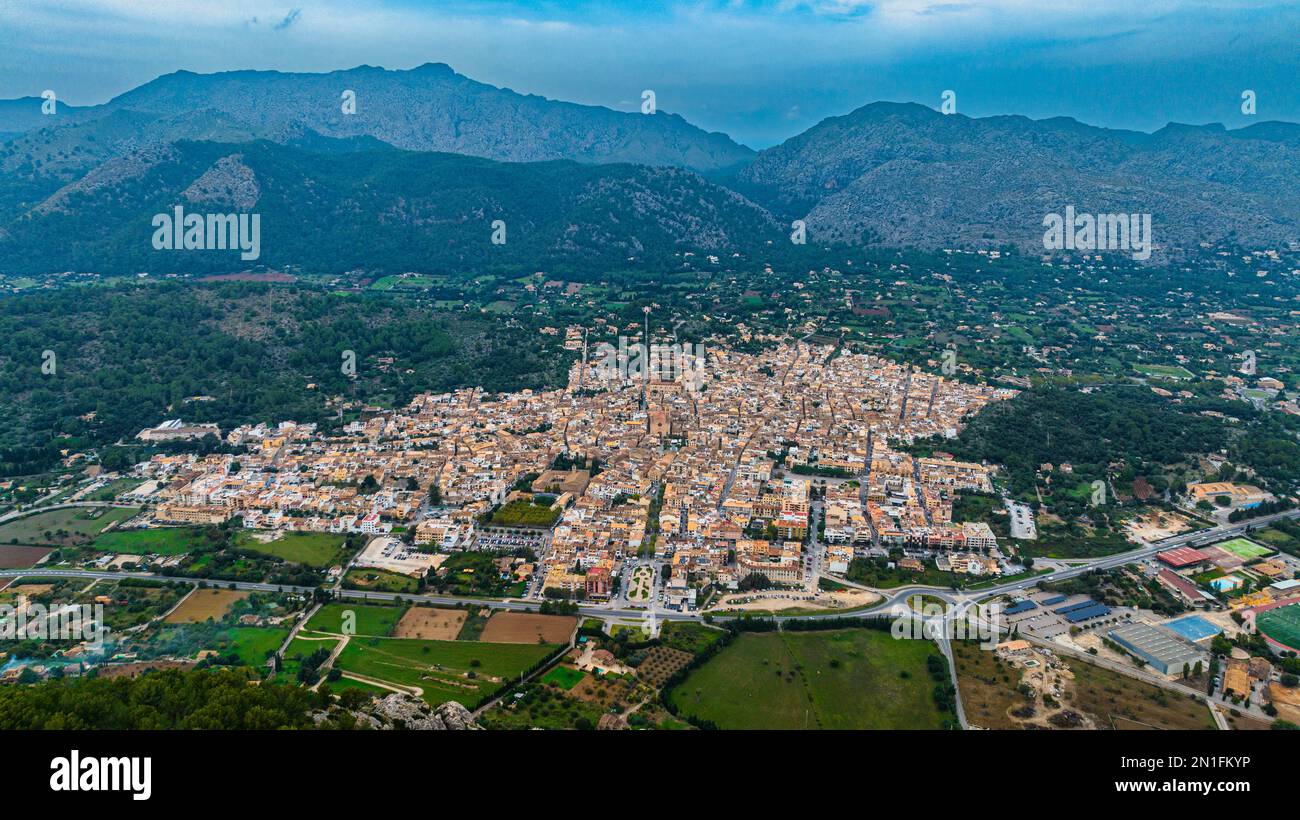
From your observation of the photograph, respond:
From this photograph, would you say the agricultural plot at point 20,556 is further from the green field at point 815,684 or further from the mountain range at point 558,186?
the mountain range at point 558,186

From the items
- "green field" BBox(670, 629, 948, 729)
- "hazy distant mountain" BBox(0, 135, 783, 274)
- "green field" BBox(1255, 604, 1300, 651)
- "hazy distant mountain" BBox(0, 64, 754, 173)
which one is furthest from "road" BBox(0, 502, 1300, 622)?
"hazy distant mountain" BBox(0, 64, 754, 173)

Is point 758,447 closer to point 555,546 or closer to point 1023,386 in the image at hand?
point 555,546

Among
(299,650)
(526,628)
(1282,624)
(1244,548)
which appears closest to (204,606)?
(299,650)

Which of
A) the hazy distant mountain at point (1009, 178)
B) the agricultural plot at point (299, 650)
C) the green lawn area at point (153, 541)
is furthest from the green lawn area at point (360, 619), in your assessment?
the hazy distant mountain at point (1009, 178)

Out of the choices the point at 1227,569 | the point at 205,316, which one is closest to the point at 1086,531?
the point at 1227,569
